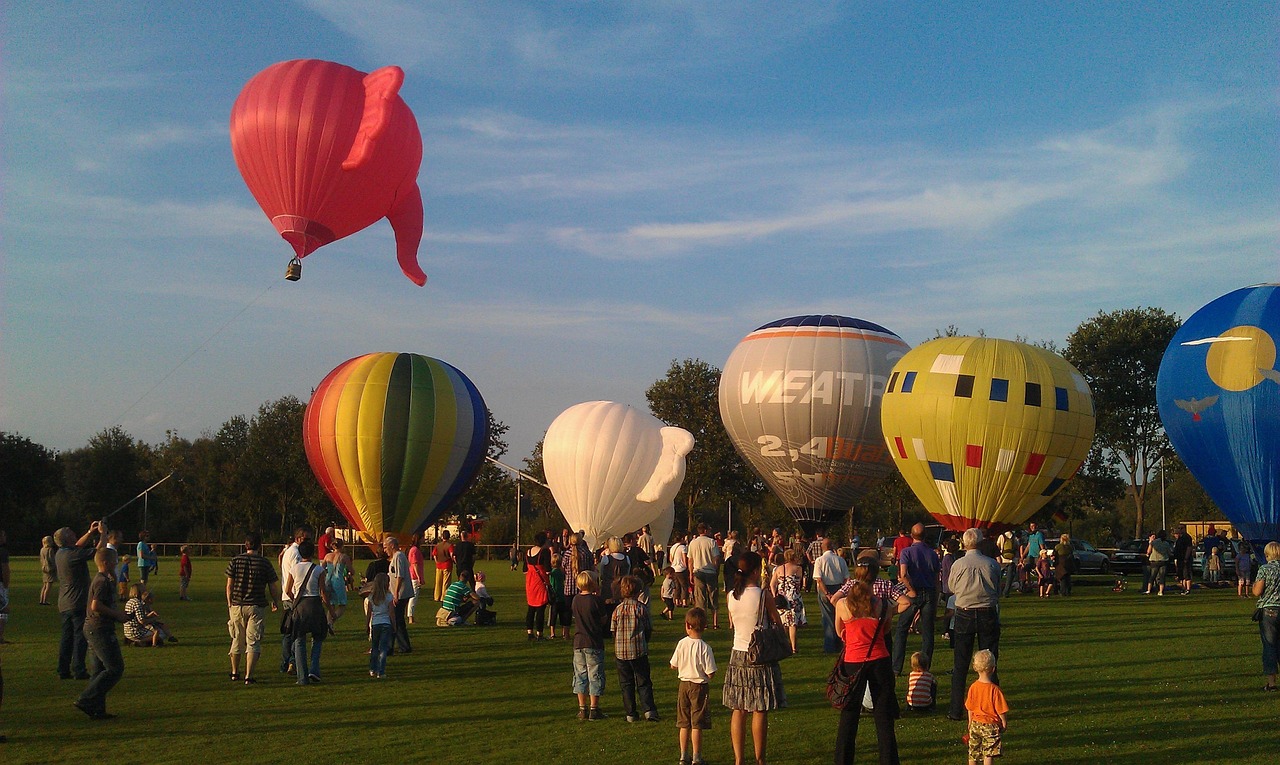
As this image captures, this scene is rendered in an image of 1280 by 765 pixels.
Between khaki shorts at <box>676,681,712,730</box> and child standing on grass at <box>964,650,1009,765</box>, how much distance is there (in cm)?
187

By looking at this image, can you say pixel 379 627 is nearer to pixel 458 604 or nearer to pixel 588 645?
pixel 588 645

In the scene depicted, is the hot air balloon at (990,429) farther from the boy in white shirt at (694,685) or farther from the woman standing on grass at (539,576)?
the boy in white shirt at (694,685)

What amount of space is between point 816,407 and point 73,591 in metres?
25.2

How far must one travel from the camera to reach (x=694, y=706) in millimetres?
8320

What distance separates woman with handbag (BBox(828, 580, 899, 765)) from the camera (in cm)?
771

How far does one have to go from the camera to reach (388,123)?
62.5 ft

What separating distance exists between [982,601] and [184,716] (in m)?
7.37

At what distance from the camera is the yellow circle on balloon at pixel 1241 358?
2620 centimetres

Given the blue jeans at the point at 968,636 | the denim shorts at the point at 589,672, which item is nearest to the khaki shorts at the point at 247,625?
the denim shorts at the point at 589,672

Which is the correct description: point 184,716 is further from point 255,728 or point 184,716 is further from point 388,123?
point 388,123

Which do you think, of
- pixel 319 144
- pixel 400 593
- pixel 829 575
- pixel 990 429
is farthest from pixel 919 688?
pixel 990 429

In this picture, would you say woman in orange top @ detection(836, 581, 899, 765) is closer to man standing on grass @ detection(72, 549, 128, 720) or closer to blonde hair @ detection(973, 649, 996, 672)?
A: blonde hair @ detection(973, 649, 996, 672)

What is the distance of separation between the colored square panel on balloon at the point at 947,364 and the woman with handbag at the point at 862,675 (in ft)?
72.5

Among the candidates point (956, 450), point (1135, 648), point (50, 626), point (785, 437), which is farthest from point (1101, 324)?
point (50, 626)
